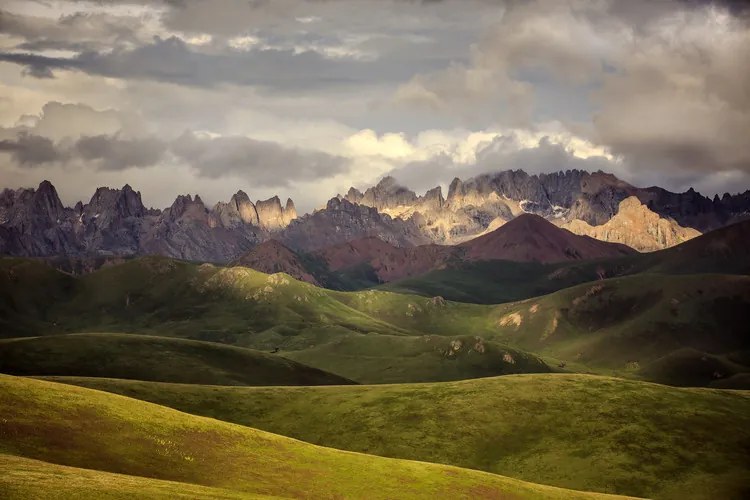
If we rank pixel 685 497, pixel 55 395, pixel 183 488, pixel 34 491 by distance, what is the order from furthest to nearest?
pixel 685 497 < pixel 55 395 < pixel 183 488 < pixel 34 491

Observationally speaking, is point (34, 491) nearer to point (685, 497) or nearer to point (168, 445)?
point (168, 445)

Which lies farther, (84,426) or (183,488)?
(84,426)

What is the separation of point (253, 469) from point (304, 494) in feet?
29.9

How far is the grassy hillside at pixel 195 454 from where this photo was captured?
11012 centimetres

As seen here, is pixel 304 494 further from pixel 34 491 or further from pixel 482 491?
pixel 34 491

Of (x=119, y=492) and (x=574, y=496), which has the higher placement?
(x=119, y=492)

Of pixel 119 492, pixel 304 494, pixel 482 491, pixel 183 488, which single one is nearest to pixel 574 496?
pixel 482 491

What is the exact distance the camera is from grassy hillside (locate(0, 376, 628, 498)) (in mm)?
110125

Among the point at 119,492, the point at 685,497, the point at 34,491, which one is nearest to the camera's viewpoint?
the point at 34,491

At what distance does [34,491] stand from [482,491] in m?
80.2

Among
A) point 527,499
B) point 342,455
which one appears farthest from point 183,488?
point 527,499

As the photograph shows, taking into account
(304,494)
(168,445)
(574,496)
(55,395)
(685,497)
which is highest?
(55,395)

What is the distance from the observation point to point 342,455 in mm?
142000

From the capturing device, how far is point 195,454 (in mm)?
121938
